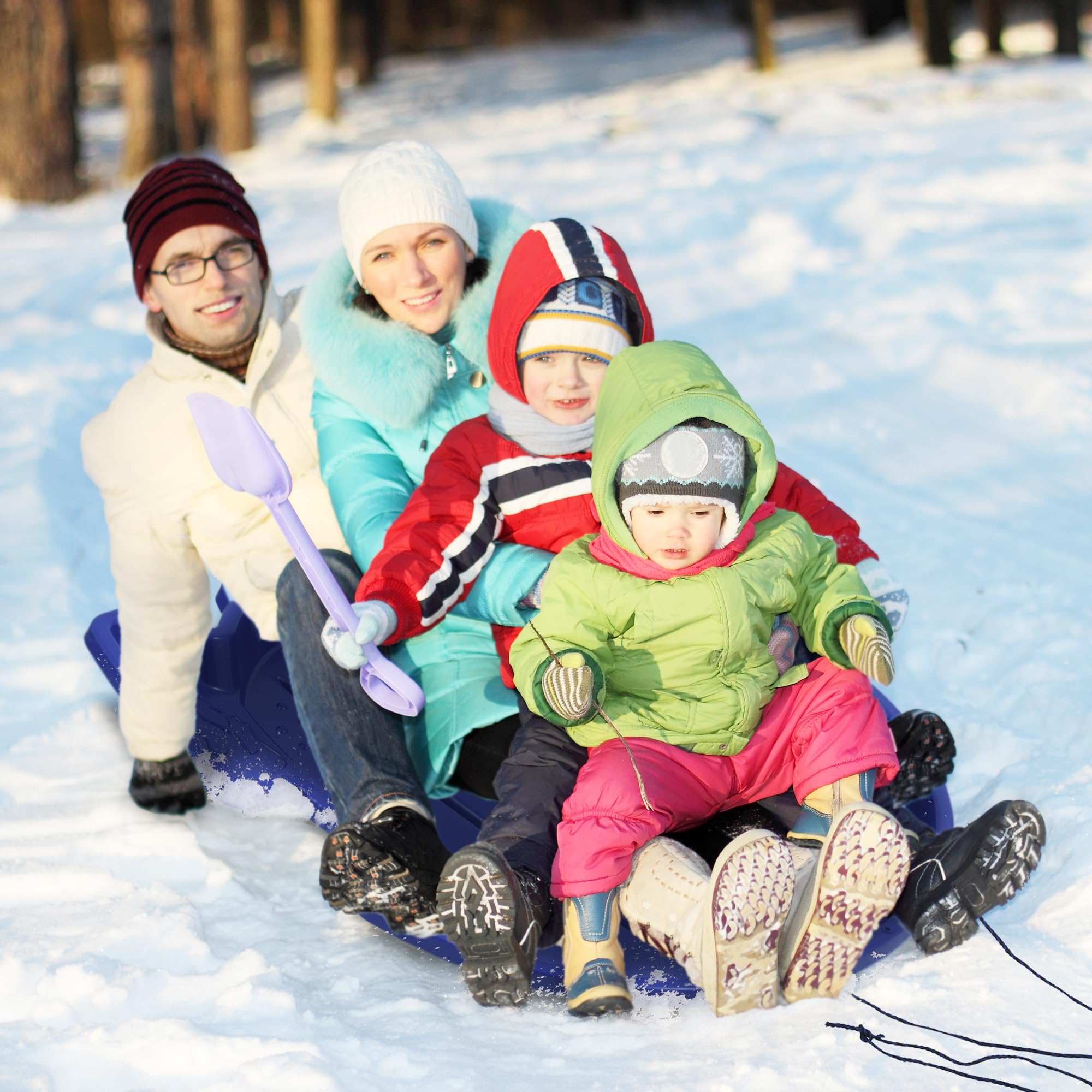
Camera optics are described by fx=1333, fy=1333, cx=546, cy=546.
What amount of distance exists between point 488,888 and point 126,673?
101 centimetres

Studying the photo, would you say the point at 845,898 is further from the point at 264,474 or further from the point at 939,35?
the point at 939,35

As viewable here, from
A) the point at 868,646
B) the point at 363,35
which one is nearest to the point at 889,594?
the point at 868,646

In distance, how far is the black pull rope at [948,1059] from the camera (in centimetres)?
159

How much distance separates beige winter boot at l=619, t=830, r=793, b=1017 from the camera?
1706mm

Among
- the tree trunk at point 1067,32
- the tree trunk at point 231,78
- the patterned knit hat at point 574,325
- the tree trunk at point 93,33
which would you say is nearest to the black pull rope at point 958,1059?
the patterned knit hat at point 574,325

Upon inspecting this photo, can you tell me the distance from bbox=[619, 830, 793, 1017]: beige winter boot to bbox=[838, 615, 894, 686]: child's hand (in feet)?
1.04

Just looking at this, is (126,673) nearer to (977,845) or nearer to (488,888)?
(488,888)

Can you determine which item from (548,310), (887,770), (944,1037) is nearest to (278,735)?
(548,310)

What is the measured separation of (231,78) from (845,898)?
30.3 feet

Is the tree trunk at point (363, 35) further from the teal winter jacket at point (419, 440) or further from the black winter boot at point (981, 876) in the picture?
the black winter boot at point (981, 876)

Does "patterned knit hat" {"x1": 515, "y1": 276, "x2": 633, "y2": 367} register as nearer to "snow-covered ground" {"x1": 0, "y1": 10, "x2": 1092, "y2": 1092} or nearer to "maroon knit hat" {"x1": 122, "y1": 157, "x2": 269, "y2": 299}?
"maroon knit hat" {"x1": 122, "y1": 157, "x2": 269, "y2": 299}

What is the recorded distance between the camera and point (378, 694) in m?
2.11

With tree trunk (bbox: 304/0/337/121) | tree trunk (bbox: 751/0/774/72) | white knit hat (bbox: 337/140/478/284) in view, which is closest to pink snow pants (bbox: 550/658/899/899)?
white knit hat (bbox: 337/140/478/284)

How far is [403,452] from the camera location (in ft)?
8.15
